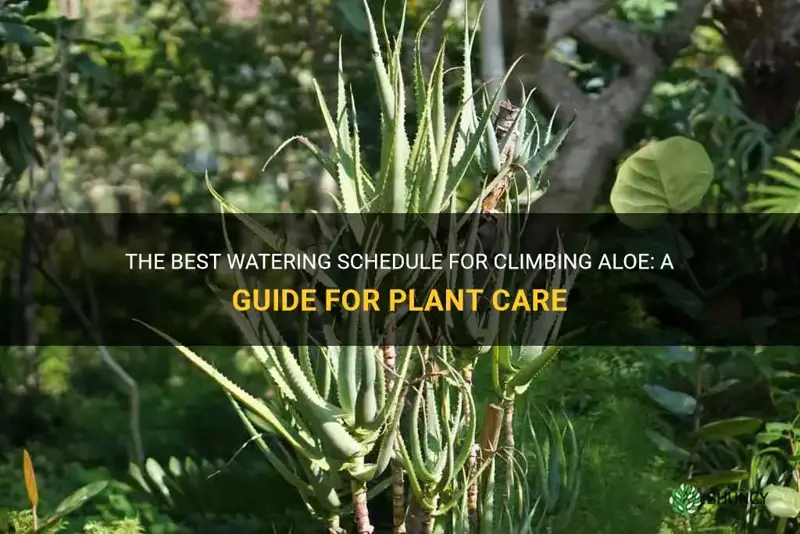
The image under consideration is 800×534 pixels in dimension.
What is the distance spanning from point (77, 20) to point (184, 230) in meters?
0.51

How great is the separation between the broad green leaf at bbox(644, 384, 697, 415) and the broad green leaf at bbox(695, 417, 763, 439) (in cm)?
5

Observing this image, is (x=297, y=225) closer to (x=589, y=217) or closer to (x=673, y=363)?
(x=589, y=217)

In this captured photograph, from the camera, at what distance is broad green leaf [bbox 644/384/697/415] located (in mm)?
1589

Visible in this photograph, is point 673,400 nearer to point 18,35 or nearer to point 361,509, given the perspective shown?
point 361,509

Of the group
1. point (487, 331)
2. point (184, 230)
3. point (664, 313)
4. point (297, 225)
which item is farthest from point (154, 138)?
point (664, 313)

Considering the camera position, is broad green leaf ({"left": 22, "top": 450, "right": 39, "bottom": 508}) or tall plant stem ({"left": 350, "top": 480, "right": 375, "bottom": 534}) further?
broad green leaf ({"left": 22, "top": 450, "right": 39, "bottom": 508})

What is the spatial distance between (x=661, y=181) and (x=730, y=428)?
0.50 m

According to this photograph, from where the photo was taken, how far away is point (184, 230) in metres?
1.51

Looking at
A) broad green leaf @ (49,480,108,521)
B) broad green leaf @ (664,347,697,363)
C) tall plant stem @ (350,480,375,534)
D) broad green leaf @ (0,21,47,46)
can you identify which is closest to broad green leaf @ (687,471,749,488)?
broad green leaf @ (664,347,697,363)
